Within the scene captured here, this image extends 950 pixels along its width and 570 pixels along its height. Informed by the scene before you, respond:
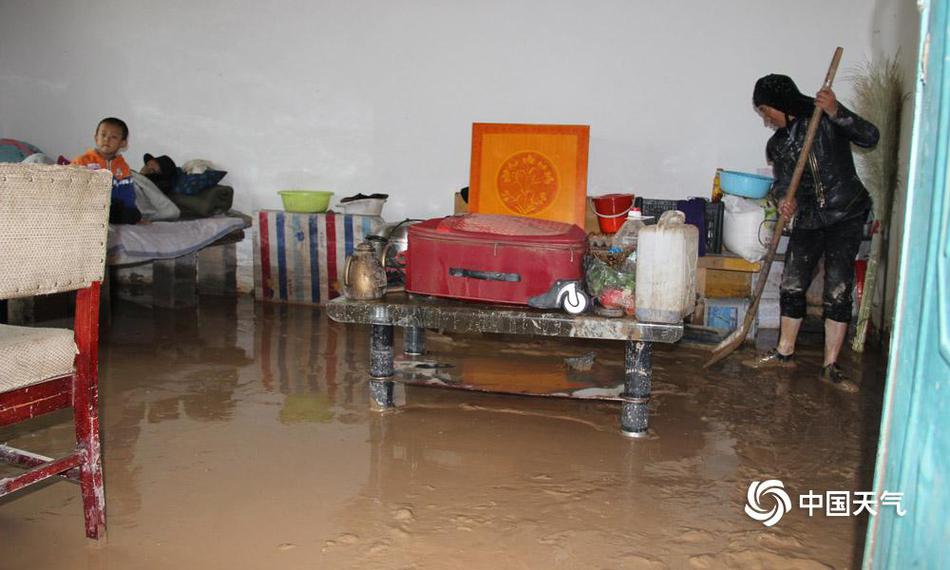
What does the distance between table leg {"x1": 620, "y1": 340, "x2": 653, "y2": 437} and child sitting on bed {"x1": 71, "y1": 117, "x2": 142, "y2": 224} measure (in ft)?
12.9

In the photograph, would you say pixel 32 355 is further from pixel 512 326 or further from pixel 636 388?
pixel 636 388

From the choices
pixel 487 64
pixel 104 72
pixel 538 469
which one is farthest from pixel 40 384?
pixel 104 72

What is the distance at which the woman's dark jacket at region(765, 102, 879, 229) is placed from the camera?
4133 mm

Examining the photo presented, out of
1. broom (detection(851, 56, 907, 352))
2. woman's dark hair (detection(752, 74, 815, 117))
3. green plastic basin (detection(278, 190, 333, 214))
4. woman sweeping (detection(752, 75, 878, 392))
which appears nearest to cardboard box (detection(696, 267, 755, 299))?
broom (detection(851, 56, 907, 352))

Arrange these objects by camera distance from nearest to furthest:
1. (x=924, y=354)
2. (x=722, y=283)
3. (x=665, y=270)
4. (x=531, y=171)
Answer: (x=924, y=354), (x=665, y=270), (x=531, y=171), (x=722, y=283)

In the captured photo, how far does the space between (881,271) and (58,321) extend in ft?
18.9

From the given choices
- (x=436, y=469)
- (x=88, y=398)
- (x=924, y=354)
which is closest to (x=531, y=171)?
(x=436, y=469)

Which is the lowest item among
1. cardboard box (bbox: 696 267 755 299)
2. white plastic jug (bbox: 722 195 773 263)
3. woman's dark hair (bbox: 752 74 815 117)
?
cardboard box (bbox: 696 267 755 299)

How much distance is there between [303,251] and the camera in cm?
621

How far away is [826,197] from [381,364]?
259 centimetres

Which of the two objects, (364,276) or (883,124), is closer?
(364,276)

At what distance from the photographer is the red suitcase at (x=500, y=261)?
326 centimetres

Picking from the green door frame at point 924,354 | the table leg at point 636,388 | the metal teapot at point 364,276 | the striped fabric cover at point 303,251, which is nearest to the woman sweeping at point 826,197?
the table leg at point 636,388

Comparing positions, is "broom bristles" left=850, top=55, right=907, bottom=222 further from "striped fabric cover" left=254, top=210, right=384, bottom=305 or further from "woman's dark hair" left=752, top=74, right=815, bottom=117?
"striped fabric cover" left=254, top=210, right=384, bottom=305
